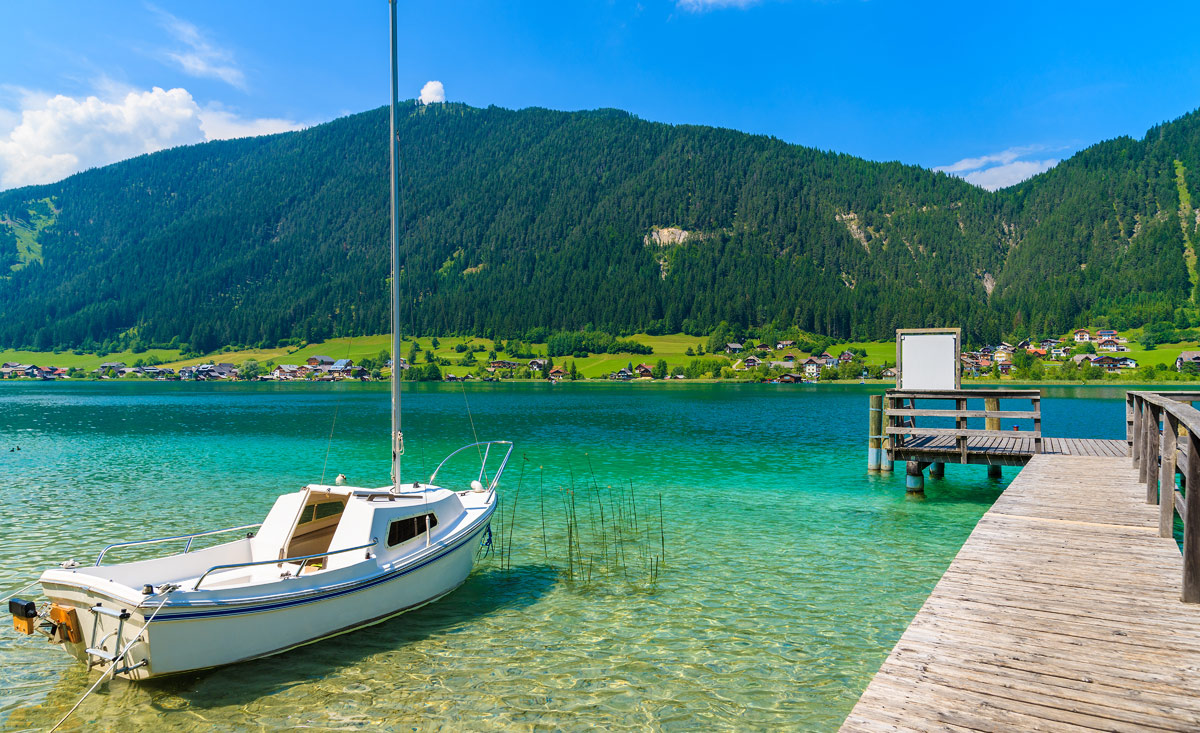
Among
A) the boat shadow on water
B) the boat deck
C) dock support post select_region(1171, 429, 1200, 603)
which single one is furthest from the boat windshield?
dock support post select_region(1171, 429, 1200, 603)

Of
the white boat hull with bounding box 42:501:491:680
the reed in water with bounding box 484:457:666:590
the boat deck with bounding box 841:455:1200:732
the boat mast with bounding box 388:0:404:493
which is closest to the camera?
the boat deck with bounding box 841:455:1200:732

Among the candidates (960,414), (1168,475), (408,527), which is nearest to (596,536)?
(408,527)

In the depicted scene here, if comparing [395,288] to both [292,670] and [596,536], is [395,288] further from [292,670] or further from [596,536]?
[596,536]

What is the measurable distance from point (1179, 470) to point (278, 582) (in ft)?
38.5

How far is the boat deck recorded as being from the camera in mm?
4699

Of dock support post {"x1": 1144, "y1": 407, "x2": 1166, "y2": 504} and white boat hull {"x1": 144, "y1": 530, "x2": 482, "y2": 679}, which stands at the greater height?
dock support post {"x1": 1144, "y1": 407, "x2": 1166, "y2": 504}

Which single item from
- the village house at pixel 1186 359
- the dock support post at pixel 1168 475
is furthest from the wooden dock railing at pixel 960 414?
the village house at pixel 1186 359

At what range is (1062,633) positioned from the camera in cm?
618

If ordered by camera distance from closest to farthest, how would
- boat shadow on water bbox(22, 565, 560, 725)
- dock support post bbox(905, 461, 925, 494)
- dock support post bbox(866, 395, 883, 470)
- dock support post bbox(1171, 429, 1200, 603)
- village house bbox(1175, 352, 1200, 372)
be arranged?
dock support post bbox(1171, 429, 1200, 603) → boat shadow on water bbox(22, 565, 560, 725) → dock support post bbox(905, 461, 925, 494) → dock support post bbox(866, 395, 883, 470) → village house bbox(1175, 352, 1200, 372)

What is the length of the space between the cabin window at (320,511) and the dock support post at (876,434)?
791 inches

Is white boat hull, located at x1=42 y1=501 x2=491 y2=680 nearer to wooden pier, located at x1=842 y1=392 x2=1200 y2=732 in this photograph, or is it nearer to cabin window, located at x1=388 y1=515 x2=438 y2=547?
cabin window, located at x1=388 y1=515 x2=438 y2=547

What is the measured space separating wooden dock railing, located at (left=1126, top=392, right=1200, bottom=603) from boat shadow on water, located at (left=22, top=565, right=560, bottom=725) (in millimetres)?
9246

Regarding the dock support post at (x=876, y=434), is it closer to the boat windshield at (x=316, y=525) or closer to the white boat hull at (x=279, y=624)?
the white boat hull at (x=279, y=624)

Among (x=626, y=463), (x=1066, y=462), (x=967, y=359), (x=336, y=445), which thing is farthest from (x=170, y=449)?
(x=967, y=359)
